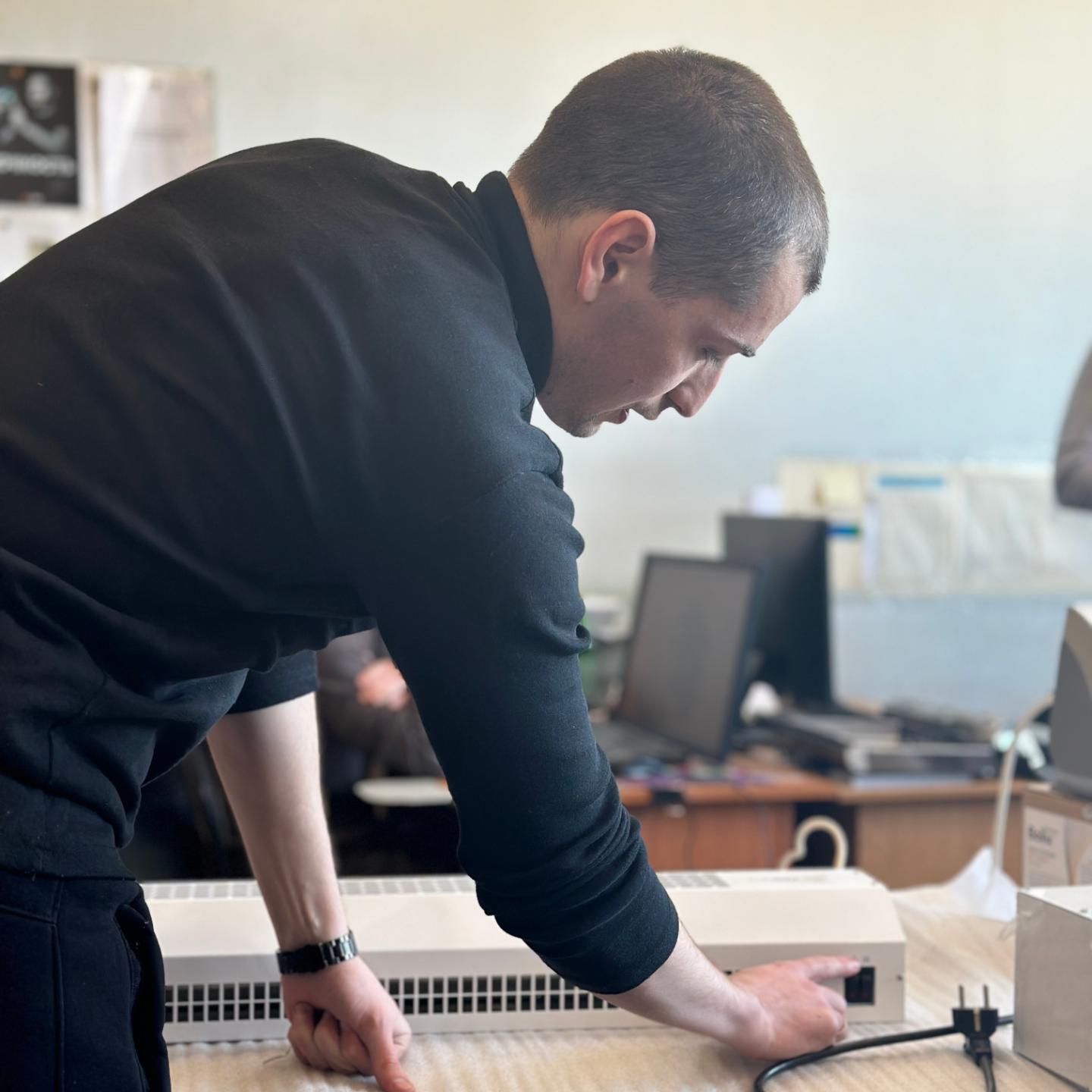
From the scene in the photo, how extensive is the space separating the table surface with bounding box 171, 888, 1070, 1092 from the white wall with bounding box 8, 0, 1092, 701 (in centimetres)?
260

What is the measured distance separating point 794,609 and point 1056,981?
1.88 metres

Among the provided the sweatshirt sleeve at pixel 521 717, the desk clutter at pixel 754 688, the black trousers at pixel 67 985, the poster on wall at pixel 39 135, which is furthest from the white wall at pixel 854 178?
the black trousers at pixel 67 985

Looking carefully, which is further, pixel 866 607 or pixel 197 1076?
pixel 866 607

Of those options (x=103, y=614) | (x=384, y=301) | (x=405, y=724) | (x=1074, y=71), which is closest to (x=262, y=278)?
(x=384, y=301)

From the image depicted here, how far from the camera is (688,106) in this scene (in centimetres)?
78

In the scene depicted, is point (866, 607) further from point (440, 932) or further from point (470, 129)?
point (440, 932)

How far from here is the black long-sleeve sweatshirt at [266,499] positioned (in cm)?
69

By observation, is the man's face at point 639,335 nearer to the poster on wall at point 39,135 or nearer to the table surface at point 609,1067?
the table surface at point 609,1067

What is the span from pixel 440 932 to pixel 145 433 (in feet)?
1.67

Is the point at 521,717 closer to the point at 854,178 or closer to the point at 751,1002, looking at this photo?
the point at 751,1002

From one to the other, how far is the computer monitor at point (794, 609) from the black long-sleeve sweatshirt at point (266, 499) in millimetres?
2043

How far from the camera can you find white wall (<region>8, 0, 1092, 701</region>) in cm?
346

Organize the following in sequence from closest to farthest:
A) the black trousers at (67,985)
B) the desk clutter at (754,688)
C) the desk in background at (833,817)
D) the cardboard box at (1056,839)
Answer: the black trousers at (67,985)
the cardboard box at (1056,839)
the desk in background at (833,817)
the desk clutter at (754,688)

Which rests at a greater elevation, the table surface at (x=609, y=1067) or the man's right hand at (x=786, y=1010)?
the man's right hand at (x=786, y=1010)
